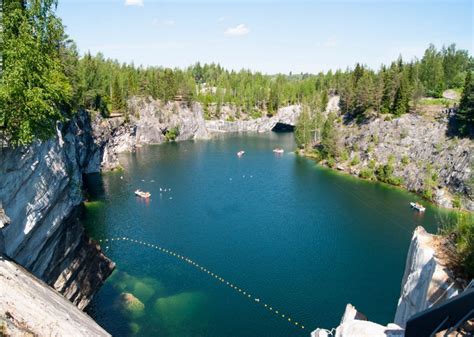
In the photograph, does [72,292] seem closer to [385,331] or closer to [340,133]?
[385,331]

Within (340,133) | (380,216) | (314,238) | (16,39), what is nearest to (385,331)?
(16,39)

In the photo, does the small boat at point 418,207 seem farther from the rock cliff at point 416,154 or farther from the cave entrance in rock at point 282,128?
the cave entrance in rock at point 282,128

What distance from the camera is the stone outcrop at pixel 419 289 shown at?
44.1 feet

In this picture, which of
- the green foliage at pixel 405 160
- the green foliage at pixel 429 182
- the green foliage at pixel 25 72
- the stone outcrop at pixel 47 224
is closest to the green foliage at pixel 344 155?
the green foliage at pixel 405 160

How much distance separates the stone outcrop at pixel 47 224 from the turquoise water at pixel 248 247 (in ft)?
12.5

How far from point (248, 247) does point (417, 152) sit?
53827 millimetres

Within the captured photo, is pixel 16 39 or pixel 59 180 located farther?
pixel 59 180

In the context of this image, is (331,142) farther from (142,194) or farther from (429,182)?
(142,194)

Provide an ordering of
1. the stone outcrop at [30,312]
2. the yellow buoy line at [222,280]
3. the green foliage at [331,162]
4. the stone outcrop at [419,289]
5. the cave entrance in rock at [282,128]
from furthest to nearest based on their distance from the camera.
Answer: the cave entrance in rock at [282,128], the green foliage at [331,162], the yellow buoy line at [222,280], the stone outcrop at [30,312], the stone outcrop at [419,289]

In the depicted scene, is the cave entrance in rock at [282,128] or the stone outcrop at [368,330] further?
the cave entrance in rock at [282,128]

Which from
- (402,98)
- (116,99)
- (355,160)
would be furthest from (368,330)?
(116,99)

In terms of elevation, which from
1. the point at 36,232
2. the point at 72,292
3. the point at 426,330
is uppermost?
the point at 426,330

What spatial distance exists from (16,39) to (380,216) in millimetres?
59484

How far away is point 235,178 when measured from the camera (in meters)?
85.4
